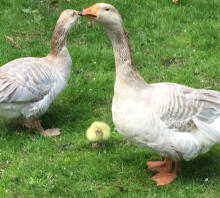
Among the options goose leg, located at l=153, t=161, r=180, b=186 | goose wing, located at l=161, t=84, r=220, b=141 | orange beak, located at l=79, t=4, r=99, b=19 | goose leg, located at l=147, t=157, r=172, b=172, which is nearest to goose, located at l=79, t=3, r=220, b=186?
goose wing, located at l=161, t=84, r=220, b=141

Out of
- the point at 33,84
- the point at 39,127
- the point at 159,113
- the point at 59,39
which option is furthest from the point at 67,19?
the point at 159,113

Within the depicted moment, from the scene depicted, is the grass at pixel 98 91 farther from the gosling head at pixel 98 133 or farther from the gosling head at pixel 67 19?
the gosling head at pixel 67 19

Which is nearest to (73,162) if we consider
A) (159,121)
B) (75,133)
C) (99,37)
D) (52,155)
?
(52,155)

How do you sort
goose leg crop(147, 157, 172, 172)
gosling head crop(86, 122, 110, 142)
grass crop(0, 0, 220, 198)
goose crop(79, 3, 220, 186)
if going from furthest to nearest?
gosling head crop(86, 122, 110, 142)
goose leg crop(147, 157, 172, 172)
grass crop(0, 0, 220, 198)
goose crop(79, 3, 220, 186)

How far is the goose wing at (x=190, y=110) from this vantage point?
4586 millimetres

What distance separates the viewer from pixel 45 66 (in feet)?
19.5

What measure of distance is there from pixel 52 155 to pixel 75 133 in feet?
1.90

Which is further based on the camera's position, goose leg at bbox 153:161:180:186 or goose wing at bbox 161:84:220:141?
goose leg at bbox 153:161:180:186

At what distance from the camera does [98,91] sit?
675 centimetres

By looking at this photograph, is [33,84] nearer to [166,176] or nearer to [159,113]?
[159,113]

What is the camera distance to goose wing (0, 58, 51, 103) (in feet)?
18.1

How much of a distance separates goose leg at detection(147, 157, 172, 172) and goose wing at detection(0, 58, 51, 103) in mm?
1615

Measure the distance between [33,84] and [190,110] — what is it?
6.75 feet

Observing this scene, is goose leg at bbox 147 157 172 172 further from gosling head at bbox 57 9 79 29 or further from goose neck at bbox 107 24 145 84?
gosling head at bbox 57 9 79 29
